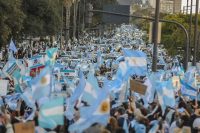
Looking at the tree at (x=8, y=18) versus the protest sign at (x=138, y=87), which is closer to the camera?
the protest sign at (x=138, y=87)

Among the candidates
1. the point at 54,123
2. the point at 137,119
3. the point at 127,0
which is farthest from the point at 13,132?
the point at 127,0

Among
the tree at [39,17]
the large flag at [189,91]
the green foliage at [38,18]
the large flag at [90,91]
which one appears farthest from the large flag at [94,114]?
the tree at [39,17]

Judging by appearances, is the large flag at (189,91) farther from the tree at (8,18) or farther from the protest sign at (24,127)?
the tree at (8,18)

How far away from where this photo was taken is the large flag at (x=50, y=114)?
962 centimetres

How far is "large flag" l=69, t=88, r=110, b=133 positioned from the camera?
9828 mm

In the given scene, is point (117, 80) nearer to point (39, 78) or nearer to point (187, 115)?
point (187, 115)

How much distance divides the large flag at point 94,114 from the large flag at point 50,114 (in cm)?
35

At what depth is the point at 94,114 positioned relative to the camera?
9.91 metres

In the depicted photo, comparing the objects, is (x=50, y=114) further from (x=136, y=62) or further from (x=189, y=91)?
(x=136, y=62)

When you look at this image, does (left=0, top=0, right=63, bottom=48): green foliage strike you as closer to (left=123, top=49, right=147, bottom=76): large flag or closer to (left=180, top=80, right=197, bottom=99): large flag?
(left=123, top=49, right=147, bottom=76): large flag

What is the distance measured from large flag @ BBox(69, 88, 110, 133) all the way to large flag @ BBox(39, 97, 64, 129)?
0.35 meters

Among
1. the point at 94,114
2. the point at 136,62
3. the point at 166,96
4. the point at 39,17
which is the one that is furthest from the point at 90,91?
the point at 39,17

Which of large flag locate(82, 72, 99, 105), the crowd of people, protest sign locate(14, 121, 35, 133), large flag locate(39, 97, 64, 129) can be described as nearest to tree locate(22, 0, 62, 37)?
the crowd of people

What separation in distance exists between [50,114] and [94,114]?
75 centimetres
